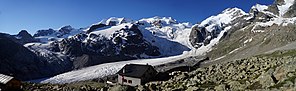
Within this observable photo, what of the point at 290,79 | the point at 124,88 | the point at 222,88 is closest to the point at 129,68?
the point at 124,88

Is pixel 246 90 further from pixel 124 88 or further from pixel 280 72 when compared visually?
pixel 124 88

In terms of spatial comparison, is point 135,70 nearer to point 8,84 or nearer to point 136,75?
point 136,75

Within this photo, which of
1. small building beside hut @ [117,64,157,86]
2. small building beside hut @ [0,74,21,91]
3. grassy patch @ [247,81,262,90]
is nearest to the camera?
grassy patch @ [247,81,262,90]

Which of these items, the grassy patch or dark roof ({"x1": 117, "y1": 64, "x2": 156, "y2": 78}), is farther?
dark roof ({"x1": 117, "y1": 64, "x2": 156, "y2": 78})

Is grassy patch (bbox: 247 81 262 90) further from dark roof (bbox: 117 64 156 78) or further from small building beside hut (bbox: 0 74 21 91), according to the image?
dark roof (bbox: 117 64 156 78)

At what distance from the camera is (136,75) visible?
373ft

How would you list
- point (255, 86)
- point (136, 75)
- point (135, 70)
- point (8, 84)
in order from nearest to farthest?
point (255, 86)
point (8, 84)
point (136, 75)
point (135, 70)

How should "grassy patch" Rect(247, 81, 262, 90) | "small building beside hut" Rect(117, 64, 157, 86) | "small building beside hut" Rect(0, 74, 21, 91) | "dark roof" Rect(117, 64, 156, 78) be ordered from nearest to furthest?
"grassy patch" Rect(247, 81, 262, 90) → "small building beside hut" Rect(0, 74, 21, 91) → "small building beside hut" Rect(117, 64, 157, 86) → "dark roof" Rect(117, 64, 156, 78)

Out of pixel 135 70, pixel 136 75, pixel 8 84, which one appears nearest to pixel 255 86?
pixel 8 84

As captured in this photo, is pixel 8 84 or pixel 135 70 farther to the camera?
pixel 135 70

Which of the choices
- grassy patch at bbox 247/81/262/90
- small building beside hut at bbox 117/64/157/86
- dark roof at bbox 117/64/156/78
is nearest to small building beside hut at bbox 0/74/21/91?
grassy patch at bbox 247/81/262/90

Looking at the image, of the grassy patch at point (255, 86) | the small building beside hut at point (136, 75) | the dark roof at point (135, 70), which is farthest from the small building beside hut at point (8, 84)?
the dark roof at point (135, 70)

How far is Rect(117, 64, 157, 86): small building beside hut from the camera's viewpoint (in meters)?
Result: 113

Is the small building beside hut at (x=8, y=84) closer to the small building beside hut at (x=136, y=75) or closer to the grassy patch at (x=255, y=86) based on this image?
the grassy patch at (x=255, y=86)
